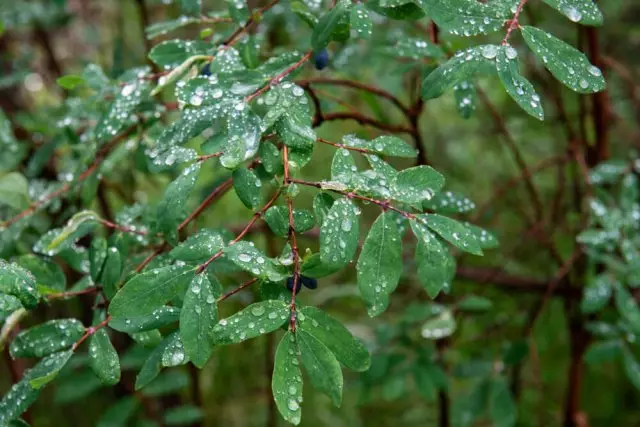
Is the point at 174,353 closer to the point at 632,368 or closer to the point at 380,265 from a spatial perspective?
the point at 380,265

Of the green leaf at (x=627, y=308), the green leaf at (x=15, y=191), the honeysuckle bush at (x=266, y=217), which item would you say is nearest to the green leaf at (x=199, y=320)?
the honeysuckle bush at (x=266, y=217)

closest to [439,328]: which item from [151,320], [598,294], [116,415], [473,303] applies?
[473,303]

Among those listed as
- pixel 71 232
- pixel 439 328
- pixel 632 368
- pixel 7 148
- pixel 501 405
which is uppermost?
pixel 71 232

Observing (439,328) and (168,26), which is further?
(439,328)

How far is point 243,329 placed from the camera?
0.75 m

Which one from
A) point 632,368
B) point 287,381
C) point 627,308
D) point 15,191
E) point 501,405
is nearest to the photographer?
point 287,381

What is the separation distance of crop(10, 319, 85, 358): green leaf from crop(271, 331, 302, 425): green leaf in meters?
0.34

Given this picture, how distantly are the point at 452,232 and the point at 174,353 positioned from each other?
0.38 m

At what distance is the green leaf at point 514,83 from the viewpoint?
821 millimetres

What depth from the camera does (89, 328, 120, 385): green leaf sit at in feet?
2.81

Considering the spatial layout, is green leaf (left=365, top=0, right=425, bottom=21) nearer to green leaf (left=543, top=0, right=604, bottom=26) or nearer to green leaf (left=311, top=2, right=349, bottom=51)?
green leaf (left=311, top=2, right=349, bottom=51)

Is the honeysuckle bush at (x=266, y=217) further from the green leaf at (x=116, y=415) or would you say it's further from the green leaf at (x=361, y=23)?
the green leaf at (x=116, y=415)

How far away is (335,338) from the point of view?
80 centimetres

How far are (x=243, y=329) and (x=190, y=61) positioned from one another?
0.44 meters
